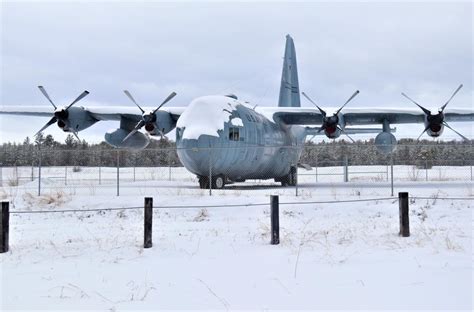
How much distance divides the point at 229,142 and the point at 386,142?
26.8 feet

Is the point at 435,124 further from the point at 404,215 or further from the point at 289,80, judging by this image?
the point at 404,215

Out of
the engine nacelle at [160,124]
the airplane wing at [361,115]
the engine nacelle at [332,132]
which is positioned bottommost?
the engine nacelle at [332,132]

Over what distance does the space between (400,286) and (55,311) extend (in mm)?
4265

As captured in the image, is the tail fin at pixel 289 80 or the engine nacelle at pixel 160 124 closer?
the engine nacelle at pixel 160 124

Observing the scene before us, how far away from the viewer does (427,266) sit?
7344 millimetres

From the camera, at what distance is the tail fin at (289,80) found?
33250 millimetres

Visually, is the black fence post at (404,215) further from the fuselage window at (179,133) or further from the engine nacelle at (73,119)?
the engine nacelle at (73,119)

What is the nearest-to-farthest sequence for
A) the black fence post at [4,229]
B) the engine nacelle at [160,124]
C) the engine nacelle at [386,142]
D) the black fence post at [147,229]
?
the black fence post at [4,229] → the black fence post at [147,229] → the engine nacelle at [386,142] → the engine nacelle at [160,124]

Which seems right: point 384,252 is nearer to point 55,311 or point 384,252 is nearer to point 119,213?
point 55,311

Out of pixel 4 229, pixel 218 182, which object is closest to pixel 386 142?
pixel 218 182

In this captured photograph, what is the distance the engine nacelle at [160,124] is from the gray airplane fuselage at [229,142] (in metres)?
3.89

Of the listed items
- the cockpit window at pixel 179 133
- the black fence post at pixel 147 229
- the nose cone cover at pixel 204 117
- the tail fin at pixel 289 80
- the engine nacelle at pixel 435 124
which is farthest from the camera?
the tail fin at pixel 289 80

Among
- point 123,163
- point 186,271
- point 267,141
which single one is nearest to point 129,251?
point 186,271

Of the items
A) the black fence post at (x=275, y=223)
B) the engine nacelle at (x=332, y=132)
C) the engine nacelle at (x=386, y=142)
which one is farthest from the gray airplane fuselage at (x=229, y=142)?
the black fence post at (x=275, y=223)
